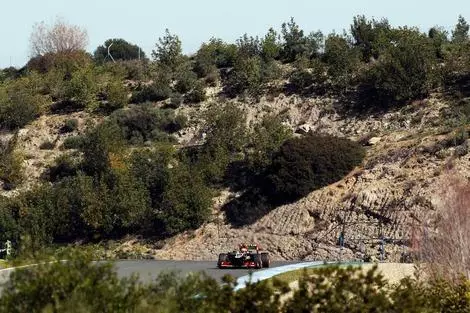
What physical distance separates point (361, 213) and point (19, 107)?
29.3 metres

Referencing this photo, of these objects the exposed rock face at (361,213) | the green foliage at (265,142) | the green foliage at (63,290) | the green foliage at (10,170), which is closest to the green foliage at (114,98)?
the green foliage at (10,170)

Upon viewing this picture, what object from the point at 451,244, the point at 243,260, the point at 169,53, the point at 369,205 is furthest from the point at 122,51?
the point at 451,244

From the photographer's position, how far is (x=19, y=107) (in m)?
60.8

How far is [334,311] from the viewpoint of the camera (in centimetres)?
1018

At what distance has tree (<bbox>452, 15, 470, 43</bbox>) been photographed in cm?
6156

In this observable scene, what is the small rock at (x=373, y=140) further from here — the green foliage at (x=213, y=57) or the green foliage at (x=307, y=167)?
the green foliage at (x=213, y=57)

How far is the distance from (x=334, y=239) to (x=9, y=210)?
19.4 m

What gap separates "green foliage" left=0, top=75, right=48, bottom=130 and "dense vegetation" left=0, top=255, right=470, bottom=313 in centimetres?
5227

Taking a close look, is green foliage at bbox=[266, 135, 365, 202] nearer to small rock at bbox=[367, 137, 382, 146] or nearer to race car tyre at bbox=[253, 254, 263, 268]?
small rock at bbox=[367, 137, 382, 146]

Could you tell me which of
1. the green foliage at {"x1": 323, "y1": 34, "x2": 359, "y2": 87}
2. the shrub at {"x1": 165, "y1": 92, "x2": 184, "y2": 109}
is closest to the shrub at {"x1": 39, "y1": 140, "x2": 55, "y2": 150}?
the shrub at {"x1": 165, "y1": 92, "x2": 184, "y2": 109}

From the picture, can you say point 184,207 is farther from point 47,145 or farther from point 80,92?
point 80,92

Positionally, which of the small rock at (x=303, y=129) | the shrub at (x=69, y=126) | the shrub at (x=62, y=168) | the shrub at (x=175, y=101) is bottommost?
the shrub at (x=62, y=168)

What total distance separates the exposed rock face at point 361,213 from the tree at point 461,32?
48.7 ft

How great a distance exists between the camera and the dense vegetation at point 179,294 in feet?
29.0
